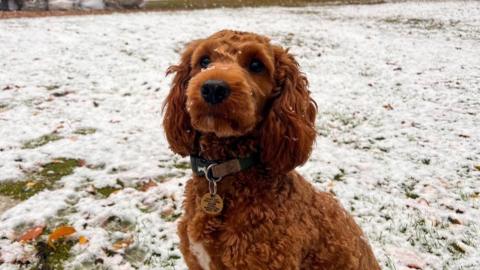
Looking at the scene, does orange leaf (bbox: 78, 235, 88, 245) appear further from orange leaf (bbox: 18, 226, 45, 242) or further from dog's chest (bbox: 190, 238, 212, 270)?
dog's chest (bbox: 190, 238, 212, 270)

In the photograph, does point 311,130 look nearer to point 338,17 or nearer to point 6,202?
point 6,202

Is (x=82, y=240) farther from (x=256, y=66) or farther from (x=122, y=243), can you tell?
(x=256, y=66)

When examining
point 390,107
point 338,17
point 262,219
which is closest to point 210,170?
point 262,219

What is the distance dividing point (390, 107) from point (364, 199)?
4.01 metres

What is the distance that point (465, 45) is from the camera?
14125mm

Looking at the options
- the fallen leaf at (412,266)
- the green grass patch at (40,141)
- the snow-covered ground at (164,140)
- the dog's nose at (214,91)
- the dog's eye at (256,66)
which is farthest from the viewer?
the green grass patch at (40,141)

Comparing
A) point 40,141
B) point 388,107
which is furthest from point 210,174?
point 388,107

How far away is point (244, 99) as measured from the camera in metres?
2.47

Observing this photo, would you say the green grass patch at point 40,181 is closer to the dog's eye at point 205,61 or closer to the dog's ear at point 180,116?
the dog's ear at point 180,116

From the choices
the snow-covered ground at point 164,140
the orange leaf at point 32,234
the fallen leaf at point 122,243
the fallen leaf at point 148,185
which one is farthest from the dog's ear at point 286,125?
the fallen leaf at point 148,185

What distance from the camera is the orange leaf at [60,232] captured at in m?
→ 3.99

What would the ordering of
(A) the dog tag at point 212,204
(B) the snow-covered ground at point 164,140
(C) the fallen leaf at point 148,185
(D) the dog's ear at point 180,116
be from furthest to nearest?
1. (C) the fallen leaf at point 148,185
2. (B) the snow-covered ground at point 164,140
3. (D) the dog's ear at point 180,116
4. (A) the dog tag at point 212,204

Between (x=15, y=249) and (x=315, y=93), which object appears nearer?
(x=15, y=249)

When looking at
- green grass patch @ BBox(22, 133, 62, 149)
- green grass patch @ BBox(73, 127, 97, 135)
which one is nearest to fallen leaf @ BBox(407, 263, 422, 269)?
green grass patch @ BBox(73, 127, 97, 135)
